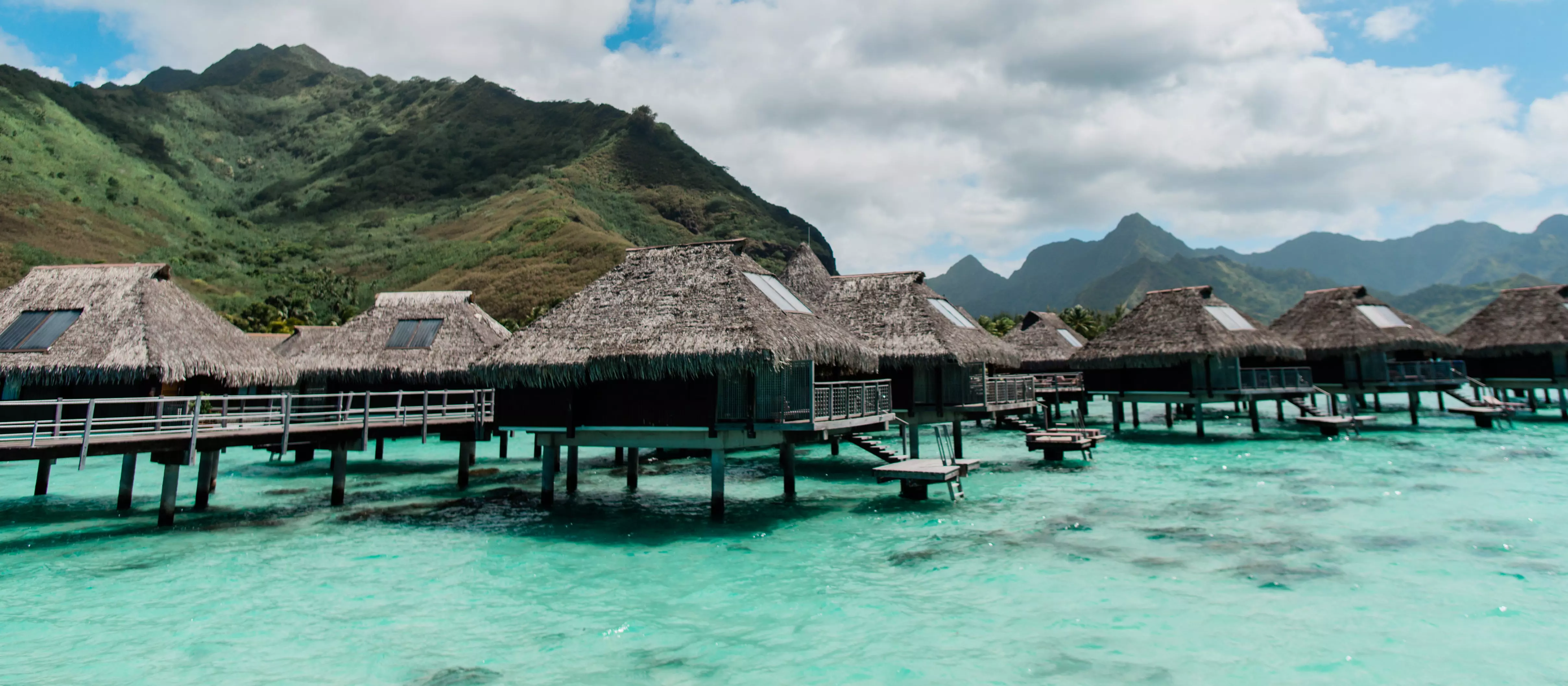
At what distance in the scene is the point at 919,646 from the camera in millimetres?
9398

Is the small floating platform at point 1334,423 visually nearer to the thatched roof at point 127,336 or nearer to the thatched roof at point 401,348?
the thatched roof at point 401,348

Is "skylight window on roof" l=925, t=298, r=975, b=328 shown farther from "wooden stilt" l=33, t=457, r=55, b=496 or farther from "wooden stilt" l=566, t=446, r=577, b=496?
"wooden stilt" l=33, t=457, r=55, b=496

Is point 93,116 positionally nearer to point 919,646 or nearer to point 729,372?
point 729,372

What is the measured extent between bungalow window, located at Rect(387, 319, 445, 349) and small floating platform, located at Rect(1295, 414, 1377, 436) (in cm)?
3235

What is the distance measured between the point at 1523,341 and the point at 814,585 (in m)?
40.1

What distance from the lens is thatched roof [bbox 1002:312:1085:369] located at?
149 ft

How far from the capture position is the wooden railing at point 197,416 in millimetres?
14312

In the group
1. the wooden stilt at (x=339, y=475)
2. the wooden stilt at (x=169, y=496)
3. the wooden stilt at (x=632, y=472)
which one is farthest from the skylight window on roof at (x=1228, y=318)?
the wooden stilt at (x=169, y=496)

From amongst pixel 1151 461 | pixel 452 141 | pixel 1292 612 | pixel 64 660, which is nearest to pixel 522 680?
pixel 64 660

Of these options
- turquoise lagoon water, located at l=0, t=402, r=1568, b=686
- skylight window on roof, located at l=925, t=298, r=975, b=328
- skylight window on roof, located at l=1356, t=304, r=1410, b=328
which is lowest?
turquoise lagoon water, located at l=0, t=402, r=1568, b=686

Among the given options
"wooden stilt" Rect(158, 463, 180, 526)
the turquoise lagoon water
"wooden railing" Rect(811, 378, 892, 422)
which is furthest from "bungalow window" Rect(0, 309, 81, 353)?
"wooden railing" Rect(811, 378, 892, 422)

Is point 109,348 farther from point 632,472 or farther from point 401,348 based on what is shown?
point 632,472

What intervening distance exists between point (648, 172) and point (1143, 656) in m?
136

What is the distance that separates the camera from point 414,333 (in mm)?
27234
